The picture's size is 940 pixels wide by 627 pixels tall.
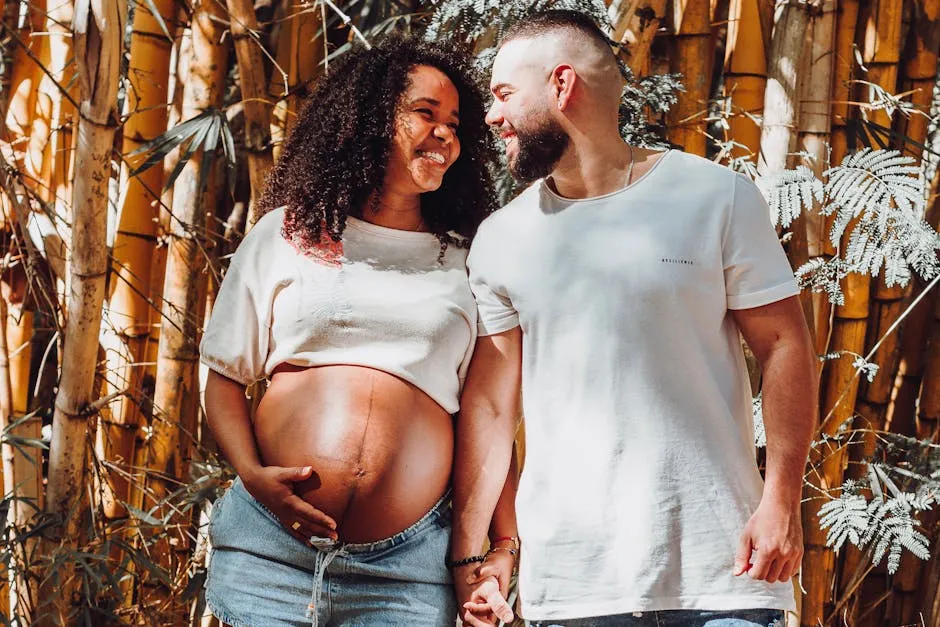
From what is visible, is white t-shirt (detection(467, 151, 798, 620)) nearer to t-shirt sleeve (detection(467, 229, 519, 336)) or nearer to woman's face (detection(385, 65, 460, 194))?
t-shirt sleeve (detection(467, 229, 519, 336))

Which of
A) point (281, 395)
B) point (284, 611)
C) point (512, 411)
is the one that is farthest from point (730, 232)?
point (284, 611)

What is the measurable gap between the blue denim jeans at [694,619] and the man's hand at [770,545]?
0.17ft

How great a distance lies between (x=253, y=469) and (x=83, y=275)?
0.75 m

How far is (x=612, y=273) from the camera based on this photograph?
1.49 meters

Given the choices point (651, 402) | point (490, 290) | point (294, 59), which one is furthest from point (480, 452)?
point (294, 59)

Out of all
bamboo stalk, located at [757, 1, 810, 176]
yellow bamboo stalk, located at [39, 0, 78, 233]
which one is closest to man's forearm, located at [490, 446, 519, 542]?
bamboo stalk, located at [757, 1, 810, 176]

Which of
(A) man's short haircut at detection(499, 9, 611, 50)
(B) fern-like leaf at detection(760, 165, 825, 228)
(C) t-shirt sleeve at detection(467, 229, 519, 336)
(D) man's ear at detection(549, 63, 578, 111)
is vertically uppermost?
(A) man's short haircut at detection(499, 9, 611, 50)

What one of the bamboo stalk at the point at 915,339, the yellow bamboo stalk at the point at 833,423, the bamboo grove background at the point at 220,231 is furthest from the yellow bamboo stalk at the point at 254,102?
the bamboo stalk at the point at 915,339

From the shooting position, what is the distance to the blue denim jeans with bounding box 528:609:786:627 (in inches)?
56.1

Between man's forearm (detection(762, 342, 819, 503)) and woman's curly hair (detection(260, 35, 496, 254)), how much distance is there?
62 centimetres

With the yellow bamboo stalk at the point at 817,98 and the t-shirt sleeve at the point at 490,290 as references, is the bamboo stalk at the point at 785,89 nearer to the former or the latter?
the yellow bamboo stalk at the point at 817,98

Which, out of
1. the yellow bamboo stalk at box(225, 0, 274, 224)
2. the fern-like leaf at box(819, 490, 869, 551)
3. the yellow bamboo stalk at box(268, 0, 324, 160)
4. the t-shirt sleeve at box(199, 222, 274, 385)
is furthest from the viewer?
the yellow bamboo stalk at box(268, 0, 324, 160)

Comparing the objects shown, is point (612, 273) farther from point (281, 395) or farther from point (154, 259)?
point (154, 259)

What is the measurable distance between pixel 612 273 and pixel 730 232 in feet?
0.55
